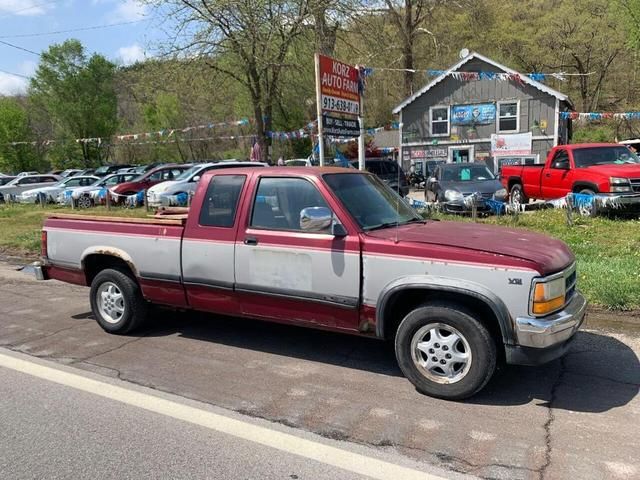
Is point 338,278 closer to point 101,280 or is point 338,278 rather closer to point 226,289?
point 226,289

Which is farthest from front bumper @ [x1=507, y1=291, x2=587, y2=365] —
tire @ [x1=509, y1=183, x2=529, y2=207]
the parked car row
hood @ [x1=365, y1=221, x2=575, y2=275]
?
the parked car row

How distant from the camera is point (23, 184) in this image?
27.7 meters

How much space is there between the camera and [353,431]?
12.3 feet

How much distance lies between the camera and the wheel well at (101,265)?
237 inches

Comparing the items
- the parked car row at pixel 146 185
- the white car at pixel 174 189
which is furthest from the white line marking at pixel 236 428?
the white car at pixel 174 189

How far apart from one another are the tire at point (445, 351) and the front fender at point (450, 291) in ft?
0.50

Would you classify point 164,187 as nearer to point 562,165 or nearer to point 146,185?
point 146,185

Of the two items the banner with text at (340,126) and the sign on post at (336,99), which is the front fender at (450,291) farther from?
the banner with text at (340,126)

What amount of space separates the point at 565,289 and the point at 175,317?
4406mm

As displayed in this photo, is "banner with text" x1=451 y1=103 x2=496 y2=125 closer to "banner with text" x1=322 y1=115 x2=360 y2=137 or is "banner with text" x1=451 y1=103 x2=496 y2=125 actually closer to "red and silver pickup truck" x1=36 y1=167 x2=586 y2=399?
"banner with text" x1=322 y1=115 x2=360 y2=137

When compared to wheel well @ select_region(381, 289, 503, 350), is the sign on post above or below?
above

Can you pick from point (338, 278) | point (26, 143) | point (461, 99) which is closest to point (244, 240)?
point (338, 278)

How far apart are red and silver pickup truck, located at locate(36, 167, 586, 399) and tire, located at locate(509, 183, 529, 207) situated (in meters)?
11.8

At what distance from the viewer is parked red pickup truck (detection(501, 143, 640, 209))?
479 inches
